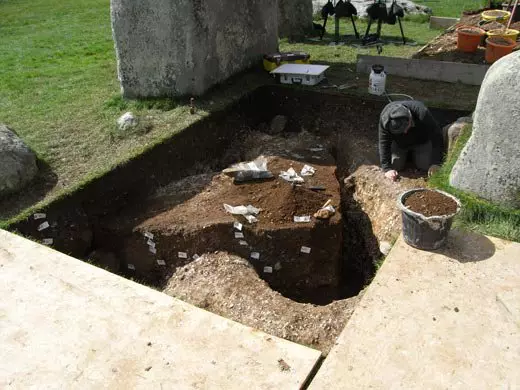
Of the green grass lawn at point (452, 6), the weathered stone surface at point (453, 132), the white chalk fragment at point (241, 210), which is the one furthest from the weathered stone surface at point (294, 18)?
the white chalk fragment at point (241, 210)

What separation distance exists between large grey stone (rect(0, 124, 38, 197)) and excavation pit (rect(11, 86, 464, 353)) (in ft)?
1.91

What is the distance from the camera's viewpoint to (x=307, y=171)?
6.03 m

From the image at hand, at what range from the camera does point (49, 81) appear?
334 inches

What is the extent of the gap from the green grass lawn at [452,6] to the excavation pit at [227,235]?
9.80 m

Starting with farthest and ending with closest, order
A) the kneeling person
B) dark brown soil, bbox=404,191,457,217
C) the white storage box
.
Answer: the white storage box, the kneeling person, dark brown soil, bbox=404,191,457,217

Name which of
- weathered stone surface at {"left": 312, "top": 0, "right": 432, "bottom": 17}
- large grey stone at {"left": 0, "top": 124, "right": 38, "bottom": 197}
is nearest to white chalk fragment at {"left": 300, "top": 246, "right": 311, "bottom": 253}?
large grey stone at {"left": 0, "top": 124, "right": 38, "bottom": 197}

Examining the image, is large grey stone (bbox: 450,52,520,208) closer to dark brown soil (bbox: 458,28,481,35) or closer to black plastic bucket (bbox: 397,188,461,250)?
black plastic bucket (bbox: 397,188,461,250)

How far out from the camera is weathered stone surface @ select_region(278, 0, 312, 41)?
1131 cm

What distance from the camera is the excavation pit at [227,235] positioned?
4383 millimetres

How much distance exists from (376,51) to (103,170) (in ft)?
22.3

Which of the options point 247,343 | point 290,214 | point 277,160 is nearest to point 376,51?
point 277,160

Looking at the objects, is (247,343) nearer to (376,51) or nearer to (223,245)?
(223,245)

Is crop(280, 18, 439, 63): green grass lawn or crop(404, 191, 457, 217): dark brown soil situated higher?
crop(280, 18, 439, 63): green grass lawn

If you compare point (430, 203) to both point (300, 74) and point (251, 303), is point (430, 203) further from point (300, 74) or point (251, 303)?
point (300, 74)
